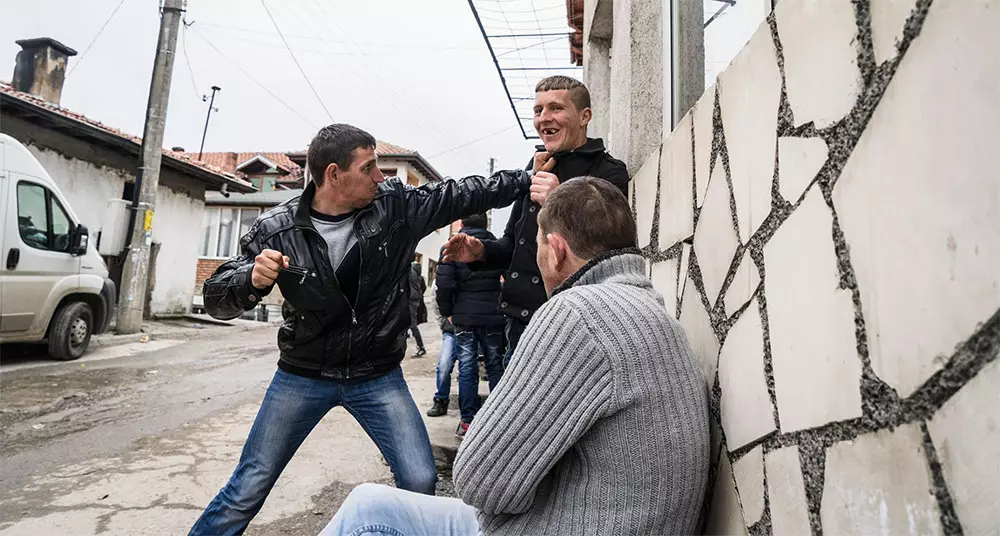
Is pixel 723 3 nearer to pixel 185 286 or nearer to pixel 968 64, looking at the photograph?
pixel 968 64

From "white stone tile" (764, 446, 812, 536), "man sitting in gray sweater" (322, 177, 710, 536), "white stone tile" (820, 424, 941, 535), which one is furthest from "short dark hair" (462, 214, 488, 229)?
"white stone tile" (820, 424, 941, 535)

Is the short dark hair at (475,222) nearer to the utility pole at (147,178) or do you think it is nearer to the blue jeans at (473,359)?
the blue jeans at (473,359)

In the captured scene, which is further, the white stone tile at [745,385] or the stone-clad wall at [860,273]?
the white stone tile at [745,385]

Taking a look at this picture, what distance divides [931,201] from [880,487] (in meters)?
0.41

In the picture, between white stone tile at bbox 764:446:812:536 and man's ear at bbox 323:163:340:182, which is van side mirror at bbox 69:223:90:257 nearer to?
man's ear at bbox 323:163:340:182

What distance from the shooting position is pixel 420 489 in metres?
2.14

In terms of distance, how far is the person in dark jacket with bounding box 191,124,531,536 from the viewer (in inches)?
86.2

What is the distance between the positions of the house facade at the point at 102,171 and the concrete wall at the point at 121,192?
0.6 inches

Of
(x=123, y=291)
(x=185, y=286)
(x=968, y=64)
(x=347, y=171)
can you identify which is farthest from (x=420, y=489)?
(x=185, y=286)

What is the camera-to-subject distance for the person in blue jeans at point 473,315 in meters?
4.63

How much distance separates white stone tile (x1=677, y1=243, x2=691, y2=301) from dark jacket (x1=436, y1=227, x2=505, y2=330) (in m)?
2.83

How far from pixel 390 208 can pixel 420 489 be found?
3.80ft

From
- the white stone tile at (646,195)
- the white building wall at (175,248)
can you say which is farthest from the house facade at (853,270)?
the white building wall at (175,248)

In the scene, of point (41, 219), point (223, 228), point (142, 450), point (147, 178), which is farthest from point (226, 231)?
point (142, 450)
